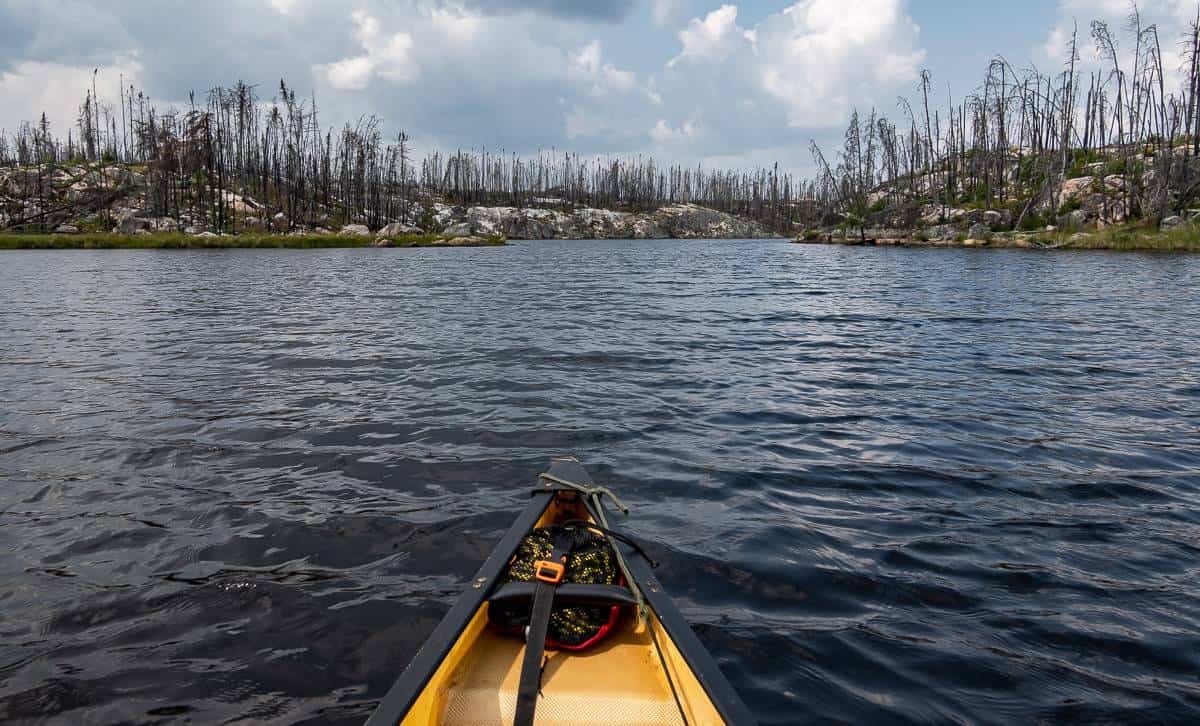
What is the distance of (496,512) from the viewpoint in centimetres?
604

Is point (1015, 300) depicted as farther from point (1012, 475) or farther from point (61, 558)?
point (61, 558)

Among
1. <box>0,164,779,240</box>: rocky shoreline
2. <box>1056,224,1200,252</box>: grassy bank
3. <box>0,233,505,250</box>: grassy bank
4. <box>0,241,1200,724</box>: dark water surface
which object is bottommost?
<box>0,241,1200,724</box>: dark water surface

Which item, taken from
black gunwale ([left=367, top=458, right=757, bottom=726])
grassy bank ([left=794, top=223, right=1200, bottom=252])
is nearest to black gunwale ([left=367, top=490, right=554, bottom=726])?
black gunwale ([left=367, top=458, right=757, bottom=726])

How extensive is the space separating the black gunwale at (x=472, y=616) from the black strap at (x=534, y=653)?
1.15 ft

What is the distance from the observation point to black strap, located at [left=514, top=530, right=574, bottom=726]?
9.51 feet

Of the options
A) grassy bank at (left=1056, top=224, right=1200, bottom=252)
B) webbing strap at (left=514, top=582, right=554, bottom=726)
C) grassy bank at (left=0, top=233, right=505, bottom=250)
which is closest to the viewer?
webbing strap at (left=514, top=582, right=554, bottom=726)

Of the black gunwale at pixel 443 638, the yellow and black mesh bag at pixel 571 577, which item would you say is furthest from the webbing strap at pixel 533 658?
the black gunwale at pixel 443 638

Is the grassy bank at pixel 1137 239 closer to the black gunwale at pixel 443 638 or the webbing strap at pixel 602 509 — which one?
the webbing strap at pixel 602 509

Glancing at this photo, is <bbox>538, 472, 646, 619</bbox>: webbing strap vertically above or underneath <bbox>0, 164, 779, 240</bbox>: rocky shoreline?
underneath

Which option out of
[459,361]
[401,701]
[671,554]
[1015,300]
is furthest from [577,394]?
[1015,300]

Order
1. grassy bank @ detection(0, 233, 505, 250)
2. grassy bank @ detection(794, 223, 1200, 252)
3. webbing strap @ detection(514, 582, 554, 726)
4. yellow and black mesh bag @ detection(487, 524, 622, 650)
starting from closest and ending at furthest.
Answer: webbing strap @ detection(514, 582, 554, 726) → yellow and black mesh bag @ detection(487, 524, 622, 650) → grassy bank @ detection(794, 223, 1200, 252) → grassy bank @ detection(0, 233, 505, 250)

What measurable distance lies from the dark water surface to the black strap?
1130mm

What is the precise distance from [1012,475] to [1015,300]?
55.9 ft

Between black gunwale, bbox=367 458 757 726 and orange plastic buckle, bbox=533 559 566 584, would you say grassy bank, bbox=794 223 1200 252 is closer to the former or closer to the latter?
black gunwale, bbox=367 458 757 726
